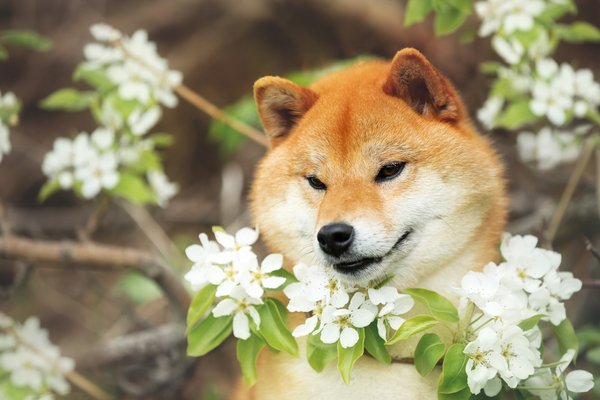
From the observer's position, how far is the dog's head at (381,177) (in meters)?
2.37

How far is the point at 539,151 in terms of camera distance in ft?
12.8

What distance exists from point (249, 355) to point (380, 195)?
0.68 metres

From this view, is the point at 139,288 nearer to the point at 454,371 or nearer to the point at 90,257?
the point at 90,257

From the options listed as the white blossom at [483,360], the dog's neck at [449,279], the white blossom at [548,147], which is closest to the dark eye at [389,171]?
the dog's neck at [449,279]

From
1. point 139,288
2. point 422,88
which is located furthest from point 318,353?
point 139,288

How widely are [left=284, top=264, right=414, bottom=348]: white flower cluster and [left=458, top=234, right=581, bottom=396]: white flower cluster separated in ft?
0.71

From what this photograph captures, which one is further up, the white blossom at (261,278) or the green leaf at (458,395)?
the white blossom at (261,278)

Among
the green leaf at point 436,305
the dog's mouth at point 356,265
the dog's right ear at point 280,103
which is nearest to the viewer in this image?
the green leaf at point 436,305

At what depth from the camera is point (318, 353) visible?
7.69 feet

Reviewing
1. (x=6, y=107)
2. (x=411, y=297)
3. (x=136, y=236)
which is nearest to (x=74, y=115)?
(x=136, y=236)

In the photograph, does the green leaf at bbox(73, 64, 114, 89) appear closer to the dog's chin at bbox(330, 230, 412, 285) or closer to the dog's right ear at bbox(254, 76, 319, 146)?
the dog's right ear at bbox(254, 76, 319, 146)

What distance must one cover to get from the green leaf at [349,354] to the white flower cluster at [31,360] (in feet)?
5.50

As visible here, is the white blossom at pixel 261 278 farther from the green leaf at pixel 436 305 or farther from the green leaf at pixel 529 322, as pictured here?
the green leaf at pixel 529 322

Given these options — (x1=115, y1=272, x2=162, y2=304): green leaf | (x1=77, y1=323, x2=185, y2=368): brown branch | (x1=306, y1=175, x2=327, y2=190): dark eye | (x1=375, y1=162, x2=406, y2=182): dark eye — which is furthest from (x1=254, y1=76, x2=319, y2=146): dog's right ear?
(x1=115, y1=272, x2=162, y2=304): green leaf
